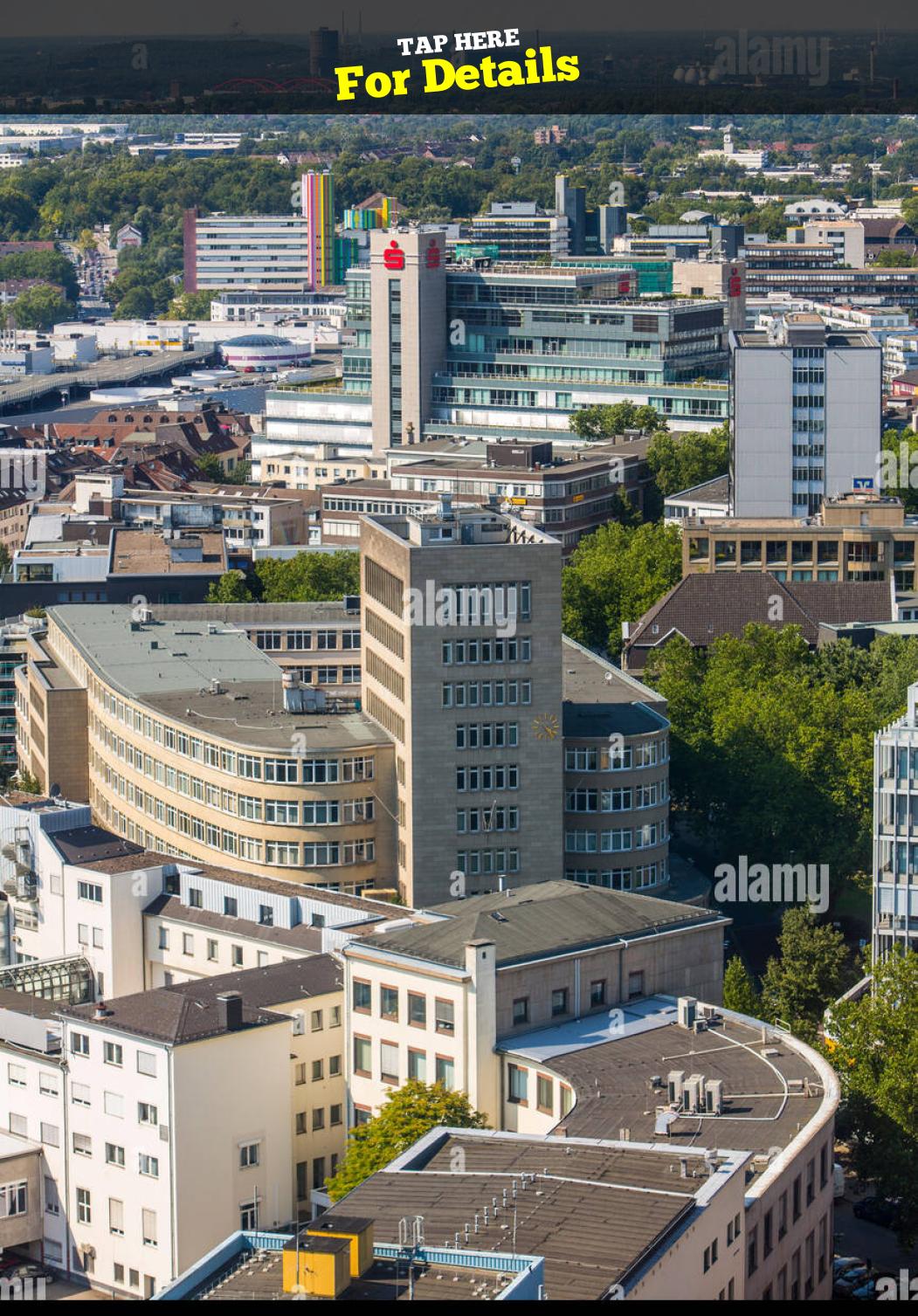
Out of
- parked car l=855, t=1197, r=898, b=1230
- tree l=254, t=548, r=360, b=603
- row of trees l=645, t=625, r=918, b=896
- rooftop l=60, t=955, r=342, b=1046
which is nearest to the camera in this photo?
rooftop l=60, t=955, r=342, b=1046

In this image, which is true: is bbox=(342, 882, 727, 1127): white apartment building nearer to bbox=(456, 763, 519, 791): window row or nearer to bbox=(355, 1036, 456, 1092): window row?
bbox=(355, 1036, 456, 1092): window row

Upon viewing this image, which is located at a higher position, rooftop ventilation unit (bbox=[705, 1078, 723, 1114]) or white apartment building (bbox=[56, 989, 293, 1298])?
rooftop ventilation unit (bbox=[705, 1078, 723, 1114])

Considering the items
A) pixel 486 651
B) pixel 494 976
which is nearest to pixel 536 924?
pixel 494 976

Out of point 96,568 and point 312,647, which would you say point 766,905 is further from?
point 96,568

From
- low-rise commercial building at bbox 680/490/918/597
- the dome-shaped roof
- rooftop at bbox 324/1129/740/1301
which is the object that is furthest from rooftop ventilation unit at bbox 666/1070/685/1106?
the dome-shaped roof

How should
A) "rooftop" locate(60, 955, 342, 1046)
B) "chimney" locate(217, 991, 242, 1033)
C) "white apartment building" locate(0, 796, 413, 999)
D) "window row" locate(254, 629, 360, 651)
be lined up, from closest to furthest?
"rooftop" locate(60, 955, 342, 1046) < "chimney" locate(217, 991, 242, 1033) < "white apartment building" locate(0, 796, 413, 999) < "window row" locate(254, 629, 360, 651)

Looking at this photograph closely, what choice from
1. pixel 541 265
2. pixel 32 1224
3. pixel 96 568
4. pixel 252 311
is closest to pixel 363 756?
pixel 32 1224
